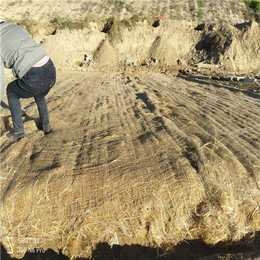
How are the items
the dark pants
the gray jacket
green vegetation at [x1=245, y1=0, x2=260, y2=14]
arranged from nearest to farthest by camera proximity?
the gray jacket → the dark pants → green vegetation at [x1=245, y1=0, x2=260, y2=14]

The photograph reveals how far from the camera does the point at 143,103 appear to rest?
10.6 ft

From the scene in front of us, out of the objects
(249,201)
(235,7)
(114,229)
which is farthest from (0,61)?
(235,7)

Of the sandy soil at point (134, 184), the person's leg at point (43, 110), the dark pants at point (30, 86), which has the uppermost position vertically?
the dark pants at point (30, 86)

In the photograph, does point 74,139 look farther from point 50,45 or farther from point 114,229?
point 50,45

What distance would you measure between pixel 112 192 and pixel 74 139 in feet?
3.05

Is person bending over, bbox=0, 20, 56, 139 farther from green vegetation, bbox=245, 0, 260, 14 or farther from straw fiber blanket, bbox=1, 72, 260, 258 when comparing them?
green vegetation, bbox=245, 0, 260, 14

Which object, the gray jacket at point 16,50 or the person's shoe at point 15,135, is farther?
the person's shoe at point 15,135

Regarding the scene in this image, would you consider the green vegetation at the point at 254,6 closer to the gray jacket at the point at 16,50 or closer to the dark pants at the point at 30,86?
the dark pants at the point at 30,86

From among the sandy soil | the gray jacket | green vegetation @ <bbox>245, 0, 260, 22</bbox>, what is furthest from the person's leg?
green vegetation @ <bbox>245, 0, 260, 22</bbox>

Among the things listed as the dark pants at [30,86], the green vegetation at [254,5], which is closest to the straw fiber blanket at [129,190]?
the dark pants at [30,86]

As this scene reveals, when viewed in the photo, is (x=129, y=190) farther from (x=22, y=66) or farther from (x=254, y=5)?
(x=254, y=5)

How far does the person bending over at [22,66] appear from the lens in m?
1.56

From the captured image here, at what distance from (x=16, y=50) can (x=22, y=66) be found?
13cm

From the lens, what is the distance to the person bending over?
5.13 feet
